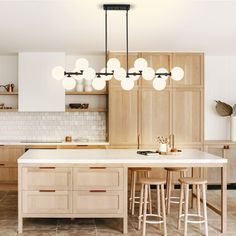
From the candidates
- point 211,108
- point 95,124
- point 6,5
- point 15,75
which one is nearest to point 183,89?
point 211,108

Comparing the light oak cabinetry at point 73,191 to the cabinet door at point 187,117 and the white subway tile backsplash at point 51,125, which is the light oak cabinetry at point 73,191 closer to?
the cabinet door at point 187,117

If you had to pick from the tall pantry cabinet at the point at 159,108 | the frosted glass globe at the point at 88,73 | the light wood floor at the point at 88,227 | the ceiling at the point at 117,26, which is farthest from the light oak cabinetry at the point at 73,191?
the tall pantry cabinet at the point at 159,108

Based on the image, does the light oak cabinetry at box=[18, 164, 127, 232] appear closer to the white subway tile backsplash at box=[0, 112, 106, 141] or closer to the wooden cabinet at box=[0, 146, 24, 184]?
the wooden cabinet at box=[0, 146, 24, 184]

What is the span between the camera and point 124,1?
4.51 meters

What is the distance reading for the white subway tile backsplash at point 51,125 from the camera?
332 inches

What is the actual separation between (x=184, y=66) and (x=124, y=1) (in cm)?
361

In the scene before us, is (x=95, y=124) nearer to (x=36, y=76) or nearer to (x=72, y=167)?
(x=36, y=76)

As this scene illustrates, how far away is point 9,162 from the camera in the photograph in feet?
25.4

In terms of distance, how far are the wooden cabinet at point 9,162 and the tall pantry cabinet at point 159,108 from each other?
1.73m

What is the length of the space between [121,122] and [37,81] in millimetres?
1740

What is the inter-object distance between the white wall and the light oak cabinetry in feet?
12.9

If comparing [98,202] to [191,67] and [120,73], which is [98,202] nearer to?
[120,73]

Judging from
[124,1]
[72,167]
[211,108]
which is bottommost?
[72,167]

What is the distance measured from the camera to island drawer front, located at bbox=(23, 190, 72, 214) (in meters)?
5.10
